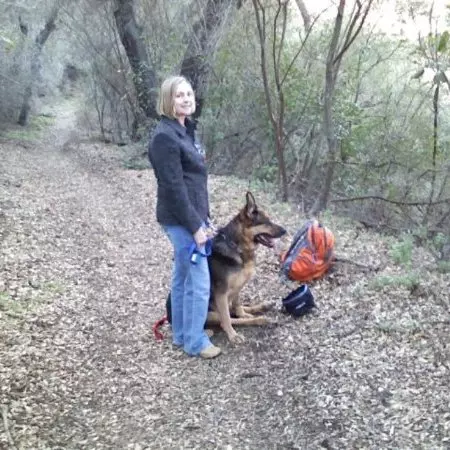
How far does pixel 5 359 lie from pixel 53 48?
86.4 feet

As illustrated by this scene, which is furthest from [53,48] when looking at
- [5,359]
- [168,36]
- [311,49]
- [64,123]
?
[5,359]

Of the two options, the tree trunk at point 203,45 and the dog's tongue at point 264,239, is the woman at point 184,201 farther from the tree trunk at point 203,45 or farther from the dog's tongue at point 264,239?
the tree trunk at point 203,45

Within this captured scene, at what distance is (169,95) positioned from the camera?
427 centimetres

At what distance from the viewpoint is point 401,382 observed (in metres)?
4.21

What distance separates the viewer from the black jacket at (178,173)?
422cm

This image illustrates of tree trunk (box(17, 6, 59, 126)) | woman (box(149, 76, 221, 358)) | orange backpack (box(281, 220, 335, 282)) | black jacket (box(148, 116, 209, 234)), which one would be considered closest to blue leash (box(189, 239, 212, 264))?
woman (box(149, 76, 221, 358))

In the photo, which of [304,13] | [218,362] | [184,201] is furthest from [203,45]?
[218,362]

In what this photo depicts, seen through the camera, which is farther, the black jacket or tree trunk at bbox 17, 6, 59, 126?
tree trunk at bbox 17, 6, 59, 126

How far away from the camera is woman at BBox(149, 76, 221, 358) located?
4.24m

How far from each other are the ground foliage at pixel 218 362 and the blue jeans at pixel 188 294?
182 mm

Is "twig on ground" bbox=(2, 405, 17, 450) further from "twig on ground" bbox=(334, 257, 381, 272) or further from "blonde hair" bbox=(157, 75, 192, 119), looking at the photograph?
"twig on ground" bbox=(334, 257, 381, 272)

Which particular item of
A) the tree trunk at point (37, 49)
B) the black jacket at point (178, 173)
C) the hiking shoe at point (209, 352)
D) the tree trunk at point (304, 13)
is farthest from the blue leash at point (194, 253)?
the tree trunk at point (37, 49)

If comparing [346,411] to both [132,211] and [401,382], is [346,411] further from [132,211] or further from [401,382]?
[132,211]

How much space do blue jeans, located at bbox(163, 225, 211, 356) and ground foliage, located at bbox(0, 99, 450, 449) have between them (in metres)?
0.18
